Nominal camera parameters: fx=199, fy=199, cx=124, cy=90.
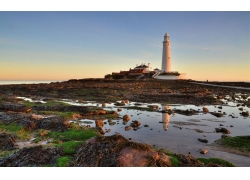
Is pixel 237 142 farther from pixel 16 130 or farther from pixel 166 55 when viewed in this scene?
pixel 166 55

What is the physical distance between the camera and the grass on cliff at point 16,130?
975 cm

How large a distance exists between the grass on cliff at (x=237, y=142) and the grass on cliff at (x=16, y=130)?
938 centimetres

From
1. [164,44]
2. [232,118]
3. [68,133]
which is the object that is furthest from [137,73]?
[68,133]

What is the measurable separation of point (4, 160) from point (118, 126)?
21.7ft

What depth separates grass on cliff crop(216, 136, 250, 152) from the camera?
28.3 feet

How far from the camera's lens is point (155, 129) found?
38.2 ft

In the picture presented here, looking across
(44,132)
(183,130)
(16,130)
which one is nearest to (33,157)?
(44,132)

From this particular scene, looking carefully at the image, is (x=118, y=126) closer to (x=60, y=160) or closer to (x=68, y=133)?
(x=68, y=133)

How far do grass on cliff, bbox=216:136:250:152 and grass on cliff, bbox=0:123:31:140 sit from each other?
9384 millimetres

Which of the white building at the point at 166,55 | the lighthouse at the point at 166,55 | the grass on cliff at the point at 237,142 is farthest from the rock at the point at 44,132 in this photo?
the white building at the point at 166,55

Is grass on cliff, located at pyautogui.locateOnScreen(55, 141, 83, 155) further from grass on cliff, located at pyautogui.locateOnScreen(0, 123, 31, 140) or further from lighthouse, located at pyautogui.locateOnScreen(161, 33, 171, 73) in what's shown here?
lighthouse, located at pyautogui.locateOnScreen(161, 33, 171, 73)

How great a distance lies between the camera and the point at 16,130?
10555mm

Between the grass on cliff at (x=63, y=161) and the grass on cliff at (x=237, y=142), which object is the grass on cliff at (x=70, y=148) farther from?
the grass on cliff at (x=237, y=142)

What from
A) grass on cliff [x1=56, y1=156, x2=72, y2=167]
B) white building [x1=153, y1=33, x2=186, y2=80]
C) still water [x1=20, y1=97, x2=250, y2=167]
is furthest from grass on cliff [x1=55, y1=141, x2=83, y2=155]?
white building [x1=153, y1=33, x2=186, y2=80]
